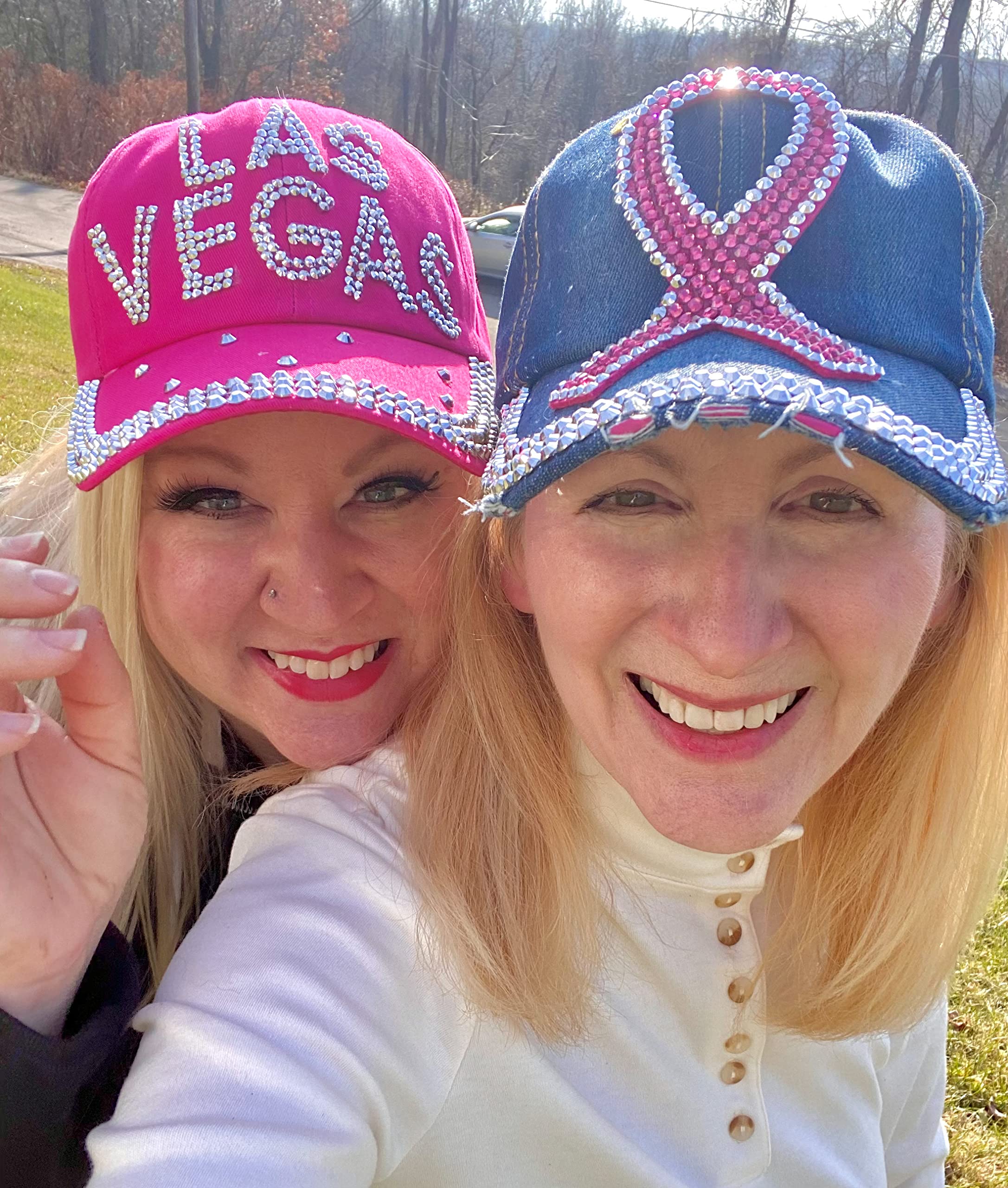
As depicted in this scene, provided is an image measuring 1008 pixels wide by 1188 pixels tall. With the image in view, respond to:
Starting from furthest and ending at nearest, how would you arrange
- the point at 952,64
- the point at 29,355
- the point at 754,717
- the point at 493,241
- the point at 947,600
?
the point at 952,64
the point at 493,241
the point at 29,355
the point at 947,600
the point at 754,717

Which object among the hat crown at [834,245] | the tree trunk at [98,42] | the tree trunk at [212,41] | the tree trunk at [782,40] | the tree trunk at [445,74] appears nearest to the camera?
the hat crown at [834,245]

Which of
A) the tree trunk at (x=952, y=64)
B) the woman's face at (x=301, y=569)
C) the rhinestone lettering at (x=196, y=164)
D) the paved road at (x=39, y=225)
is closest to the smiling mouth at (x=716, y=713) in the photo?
the woman's face at (x=301, y=569)

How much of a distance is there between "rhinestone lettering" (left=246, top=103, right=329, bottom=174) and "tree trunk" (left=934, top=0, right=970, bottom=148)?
19.6m

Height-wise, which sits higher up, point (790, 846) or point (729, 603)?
point (729, 603)

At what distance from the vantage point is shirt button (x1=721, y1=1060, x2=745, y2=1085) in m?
1.68

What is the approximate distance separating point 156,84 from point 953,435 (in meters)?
28.8

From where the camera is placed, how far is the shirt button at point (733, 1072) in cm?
168

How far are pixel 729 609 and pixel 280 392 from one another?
0.77 metres

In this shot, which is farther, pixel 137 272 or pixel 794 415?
pixel 137 272

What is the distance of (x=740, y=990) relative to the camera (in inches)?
66.9

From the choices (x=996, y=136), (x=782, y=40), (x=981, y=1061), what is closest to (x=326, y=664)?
(x=981, y=1061)

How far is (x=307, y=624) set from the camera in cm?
182

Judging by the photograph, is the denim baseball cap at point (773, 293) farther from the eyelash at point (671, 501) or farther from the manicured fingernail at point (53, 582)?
the manicured fingernail at point (53, 582)

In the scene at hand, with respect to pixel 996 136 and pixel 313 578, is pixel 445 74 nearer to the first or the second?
pixel 996 136
